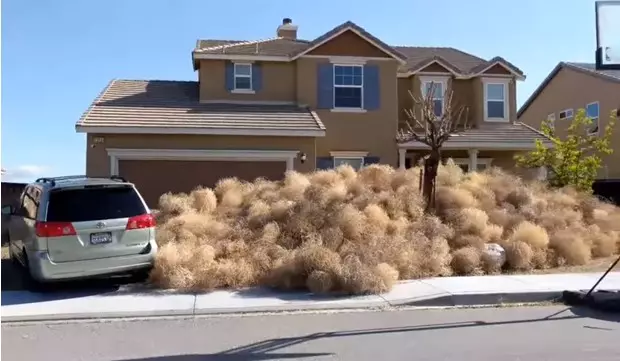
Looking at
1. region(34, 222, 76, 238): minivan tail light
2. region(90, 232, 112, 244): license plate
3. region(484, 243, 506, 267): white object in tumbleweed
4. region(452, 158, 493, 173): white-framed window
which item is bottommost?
region(484, 243, 506, 267): white object in tumbleweed

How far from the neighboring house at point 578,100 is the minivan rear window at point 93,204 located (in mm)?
21884

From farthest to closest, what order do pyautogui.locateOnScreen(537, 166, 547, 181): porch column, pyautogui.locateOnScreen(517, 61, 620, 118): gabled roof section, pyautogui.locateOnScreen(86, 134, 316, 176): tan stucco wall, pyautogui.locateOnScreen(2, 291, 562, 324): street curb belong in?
1. pyautogui.locateOnScreen(517, 61, 620, 118): gabled roof section
2. pyautogui.locateOnScreen(537, 166, 547, 181): porch column
3. pyautogui.locateOnScreen(86, 134, 316, 176): tan stucco wall
4. pyautogui.locateOnScreen(2, 291, 562, 324): street curb

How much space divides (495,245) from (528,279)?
170 cm

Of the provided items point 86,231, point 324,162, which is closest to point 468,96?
point 324,162

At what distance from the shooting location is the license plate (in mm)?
10203

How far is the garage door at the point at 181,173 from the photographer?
63.7 ft

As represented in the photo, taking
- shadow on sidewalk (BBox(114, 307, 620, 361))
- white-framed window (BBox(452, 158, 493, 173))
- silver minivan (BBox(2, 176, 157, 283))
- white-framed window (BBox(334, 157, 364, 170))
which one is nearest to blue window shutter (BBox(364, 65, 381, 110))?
white-framed window (BBox(334, 157, 364, 170))

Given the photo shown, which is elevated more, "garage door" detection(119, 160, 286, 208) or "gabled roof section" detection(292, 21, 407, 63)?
"gabled roof section" detection(292, 21, 407, 63)

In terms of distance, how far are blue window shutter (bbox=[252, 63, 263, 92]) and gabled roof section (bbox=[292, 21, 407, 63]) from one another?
1.33 metres

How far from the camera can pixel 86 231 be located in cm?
1015

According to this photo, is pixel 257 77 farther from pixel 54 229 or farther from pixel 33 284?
pixel 54 229

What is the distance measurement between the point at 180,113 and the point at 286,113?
342cm

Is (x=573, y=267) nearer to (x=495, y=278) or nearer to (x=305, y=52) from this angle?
(x=495, y=278)

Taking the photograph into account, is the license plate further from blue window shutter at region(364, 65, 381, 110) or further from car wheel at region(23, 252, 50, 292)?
blue window shutter at region(364, 65, 381, 110)
